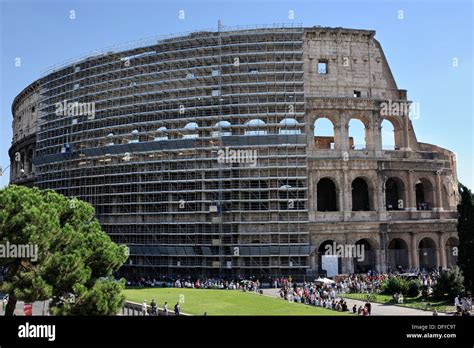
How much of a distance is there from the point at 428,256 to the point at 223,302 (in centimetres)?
2301

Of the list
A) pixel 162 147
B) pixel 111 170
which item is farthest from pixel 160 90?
pixel 111 170

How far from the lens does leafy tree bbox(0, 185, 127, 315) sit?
1531 centimetres

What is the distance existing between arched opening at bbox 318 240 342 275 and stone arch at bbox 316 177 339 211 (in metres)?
3.73

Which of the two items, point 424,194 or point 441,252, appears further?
point 424,194

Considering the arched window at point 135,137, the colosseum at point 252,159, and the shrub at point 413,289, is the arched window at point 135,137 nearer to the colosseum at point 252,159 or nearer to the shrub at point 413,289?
the colosseum at point 252,159

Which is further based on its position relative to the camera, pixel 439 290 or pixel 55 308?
pixel 439 290

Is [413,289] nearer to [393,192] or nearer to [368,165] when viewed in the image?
[368,165]

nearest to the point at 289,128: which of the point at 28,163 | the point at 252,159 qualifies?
the point at 252,159

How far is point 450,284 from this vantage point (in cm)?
2495

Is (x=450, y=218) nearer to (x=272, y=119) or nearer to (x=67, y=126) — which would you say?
(x=272, y=119)

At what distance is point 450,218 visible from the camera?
3809 cm

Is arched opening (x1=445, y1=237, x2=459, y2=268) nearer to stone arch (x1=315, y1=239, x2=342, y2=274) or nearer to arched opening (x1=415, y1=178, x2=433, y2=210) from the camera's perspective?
arched opening (x1=415, y1=178, x2=433, y2=210)
